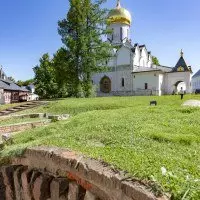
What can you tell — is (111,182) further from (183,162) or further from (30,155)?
(30,155)

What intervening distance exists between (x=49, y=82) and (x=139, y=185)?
40.2m

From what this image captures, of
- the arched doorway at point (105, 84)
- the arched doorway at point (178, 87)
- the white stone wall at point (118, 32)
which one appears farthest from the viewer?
the arched doorway at point (105, 84)

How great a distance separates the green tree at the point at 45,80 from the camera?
134ft

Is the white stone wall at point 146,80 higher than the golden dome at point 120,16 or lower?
lower

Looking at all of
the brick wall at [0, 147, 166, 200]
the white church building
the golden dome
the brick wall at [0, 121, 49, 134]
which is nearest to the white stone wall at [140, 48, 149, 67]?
the white church building

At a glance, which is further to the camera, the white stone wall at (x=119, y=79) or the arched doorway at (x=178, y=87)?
the white stone wall at (x=119, y=79)

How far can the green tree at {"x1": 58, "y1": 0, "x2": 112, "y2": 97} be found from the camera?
91.2 ft

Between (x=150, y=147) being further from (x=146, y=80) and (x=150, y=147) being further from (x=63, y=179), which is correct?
(x=146, y=80)

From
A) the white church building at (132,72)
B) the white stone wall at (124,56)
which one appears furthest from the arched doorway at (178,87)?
the white stone wall at (124,56)

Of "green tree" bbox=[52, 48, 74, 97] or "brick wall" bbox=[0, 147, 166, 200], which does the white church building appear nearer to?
"green tree" bbox=[52, 48, 74, 97]

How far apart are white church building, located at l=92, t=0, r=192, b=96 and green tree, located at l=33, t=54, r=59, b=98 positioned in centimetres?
656

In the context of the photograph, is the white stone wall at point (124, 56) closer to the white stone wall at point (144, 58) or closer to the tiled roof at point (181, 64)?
the white stone wall at point (144, 58)

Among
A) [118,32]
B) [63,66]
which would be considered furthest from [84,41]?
[118,32]

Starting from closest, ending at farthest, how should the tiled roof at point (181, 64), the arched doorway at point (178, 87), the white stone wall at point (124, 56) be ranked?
the tiled roof at point (181, 64), the arched doorway at point (178, 87), the white stone wall at point (124, 56)
